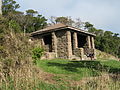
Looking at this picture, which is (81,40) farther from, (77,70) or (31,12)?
(31,12)

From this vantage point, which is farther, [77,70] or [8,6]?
[8,6]

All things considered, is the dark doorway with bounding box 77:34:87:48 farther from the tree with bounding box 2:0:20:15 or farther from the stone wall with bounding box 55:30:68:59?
the tree with bounding box 2:0:20:15

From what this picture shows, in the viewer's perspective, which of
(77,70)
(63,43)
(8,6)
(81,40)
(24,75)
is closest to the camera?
(24,75)

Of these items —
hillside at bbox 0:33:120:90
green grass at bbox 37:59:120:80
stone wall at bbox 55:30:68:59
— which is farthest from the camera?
stone wall at bbox 55:30:68:59

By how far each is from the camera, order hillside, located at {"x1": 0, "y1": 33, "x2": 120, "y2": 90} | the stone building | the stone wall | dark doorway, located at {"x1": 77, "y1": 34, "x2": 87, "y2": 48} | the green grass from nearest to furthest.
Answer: hillside, located at {"x1": 0, "y1": 33, "x2": 120, "y2": 90}, the green grass, the stone building, the stone wall, dark doorway, located at {"x1": 77, "y1": 34, "x2": 87, "y2": 48}

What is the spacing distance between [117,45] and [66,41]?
3148 cm

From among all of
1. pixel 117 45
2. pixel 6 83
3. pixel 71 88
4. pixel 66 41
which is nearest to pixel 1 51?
pixel 6 83

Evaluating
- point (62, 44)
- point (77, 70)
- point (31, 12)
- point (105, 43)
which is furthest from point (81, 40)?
point (31, 12)

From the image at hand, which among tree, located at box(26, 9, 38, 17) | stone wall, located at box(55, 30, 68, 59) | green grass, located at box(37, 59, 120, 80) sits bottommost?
green grass, located at box(37, 59, 120, 80)

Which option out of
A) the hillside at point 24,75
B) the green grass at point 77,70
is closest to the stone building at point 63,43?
the green grass at point 77,70

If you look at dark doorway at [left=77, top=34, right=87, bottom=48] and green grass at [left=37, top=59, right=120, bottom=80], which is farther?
dark doorway at [left=77, top=34, right=87, bottom=48]

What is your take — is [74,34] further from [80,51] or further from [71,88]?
[71,88]

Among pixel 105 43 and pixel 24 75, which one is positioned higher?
pixel 105 43

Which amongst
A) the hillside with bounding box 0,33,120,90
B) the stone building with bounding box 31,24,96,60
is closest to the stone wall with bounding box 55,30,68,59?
the stone building with bounding box 31,24,96,60
